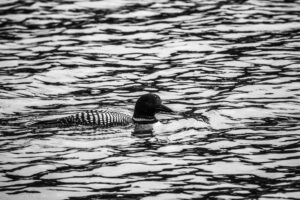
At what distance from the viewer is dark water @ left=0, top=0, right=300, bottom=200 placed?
9.70m

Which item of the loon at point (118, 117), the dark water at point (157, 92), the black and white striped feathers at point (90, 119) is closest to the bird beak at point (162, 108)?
the loon at point (118, 117)

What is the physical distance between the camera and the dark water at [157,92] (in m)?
9.70

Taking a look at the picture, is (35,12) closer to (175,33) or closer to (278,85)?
(175,33)

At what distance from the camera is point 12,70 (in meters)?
15.9

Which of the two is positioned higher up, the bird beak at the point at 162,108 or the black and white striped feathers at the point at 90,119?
the black and white striped feathers at the point at 90,119

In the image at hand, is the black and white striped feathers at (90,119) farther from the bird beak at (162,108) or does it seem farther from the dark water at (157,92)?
the bird beak at (162,108)

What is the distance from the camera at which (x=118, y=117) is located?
12.7 meters

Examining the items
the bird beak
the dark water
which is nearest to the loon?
the bird beak

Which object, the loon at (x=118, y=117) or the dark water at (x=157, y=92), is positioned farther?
the loon at (x=118, y=117)

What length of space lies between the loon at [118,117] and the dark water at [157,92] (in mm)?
190

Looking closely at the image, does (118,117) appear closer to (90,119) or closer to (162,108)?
(90,119)

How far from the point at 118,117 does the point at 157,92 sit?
2.12m

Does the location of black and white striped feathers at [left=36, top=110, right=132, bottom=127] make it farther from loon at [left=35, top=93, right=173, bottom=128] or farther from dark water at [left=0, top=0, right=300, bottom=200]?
dark water at [left=0, top=0, right=300, bottom=200]

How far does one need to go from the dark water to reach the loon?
0.19 metres
